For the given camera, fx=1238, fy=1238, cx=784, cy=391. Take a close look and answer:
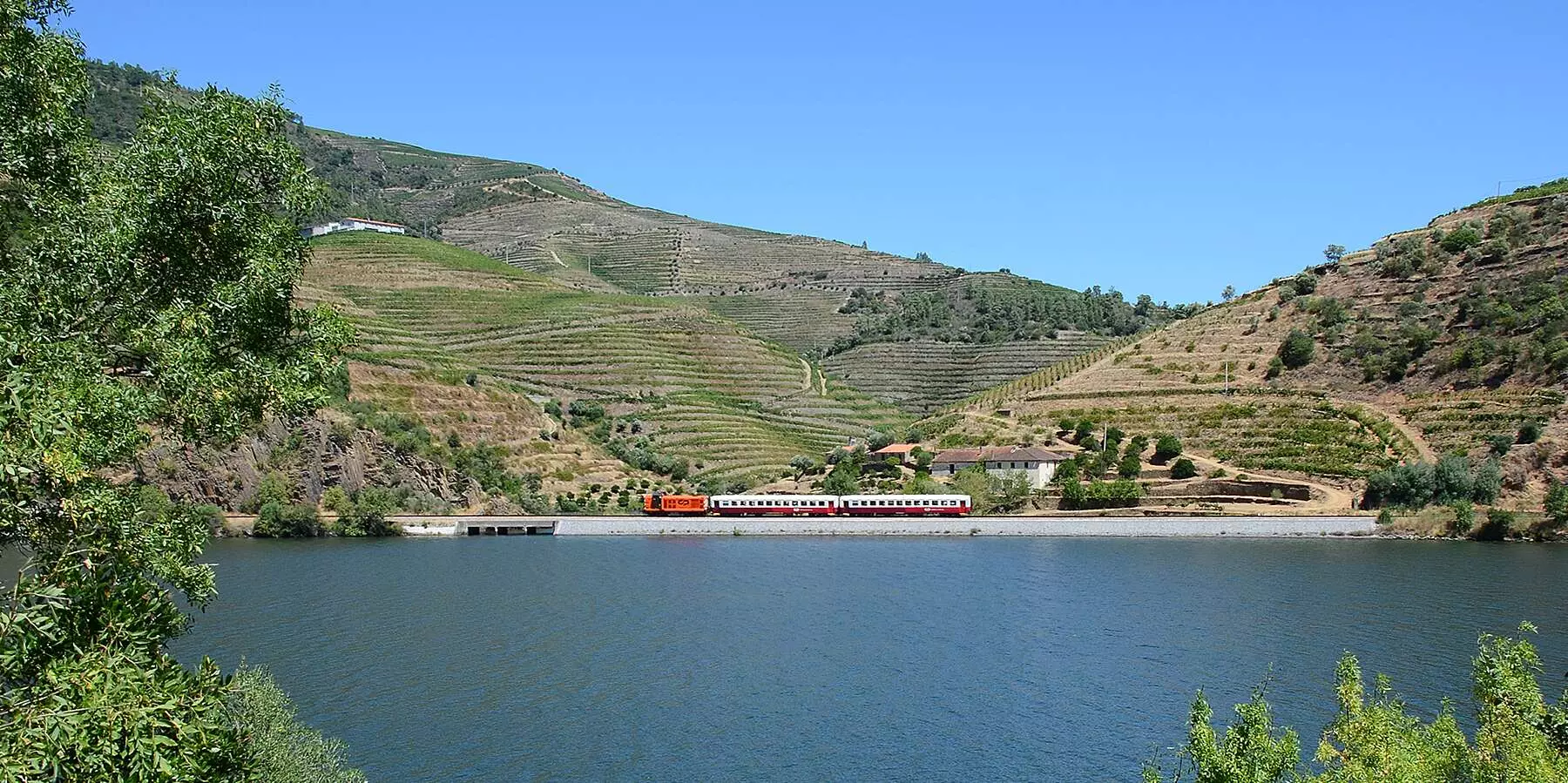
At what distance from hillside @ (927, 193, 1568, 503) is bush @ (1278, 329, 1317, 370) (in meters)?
0.16

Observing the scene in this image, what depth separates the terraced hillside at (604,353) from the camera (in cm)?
10650

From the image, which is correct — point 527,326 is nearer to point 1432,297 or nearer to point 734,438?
point 734,438

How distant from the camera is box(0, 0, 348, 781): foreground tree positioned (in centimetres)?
923

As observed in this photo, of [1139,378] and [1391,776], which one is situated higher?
[1139,378]

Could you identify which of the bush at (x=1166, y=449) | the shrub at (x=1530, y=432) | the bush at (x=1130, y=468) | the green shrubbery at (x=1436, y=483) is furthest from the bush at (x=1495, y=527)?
the bush at (x=1130, y=468)

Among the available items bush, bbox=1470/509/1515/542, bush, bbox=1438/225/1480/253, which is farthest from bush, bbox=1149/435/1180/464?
bush, bbox=1438/225/1480/253

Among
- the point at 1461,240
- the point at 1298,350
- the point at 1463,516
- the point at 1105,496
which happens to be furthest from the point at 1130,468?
the point at 1461,240

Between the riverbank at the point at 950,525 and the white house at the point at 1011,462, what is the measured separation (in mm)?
5950

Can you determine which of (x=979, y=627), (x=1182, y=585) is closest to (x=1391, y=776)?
(x=979, y=627)

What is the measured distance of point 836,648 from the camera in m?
42.8

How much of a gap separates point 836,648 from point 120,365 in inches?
1328

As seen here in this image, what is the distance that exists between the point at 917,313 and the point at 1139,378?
54.9 m

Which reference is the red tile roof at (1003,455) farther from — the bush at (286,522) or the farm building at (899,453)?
the bush at (286,522)

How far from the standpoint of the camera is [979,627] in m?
46.5
